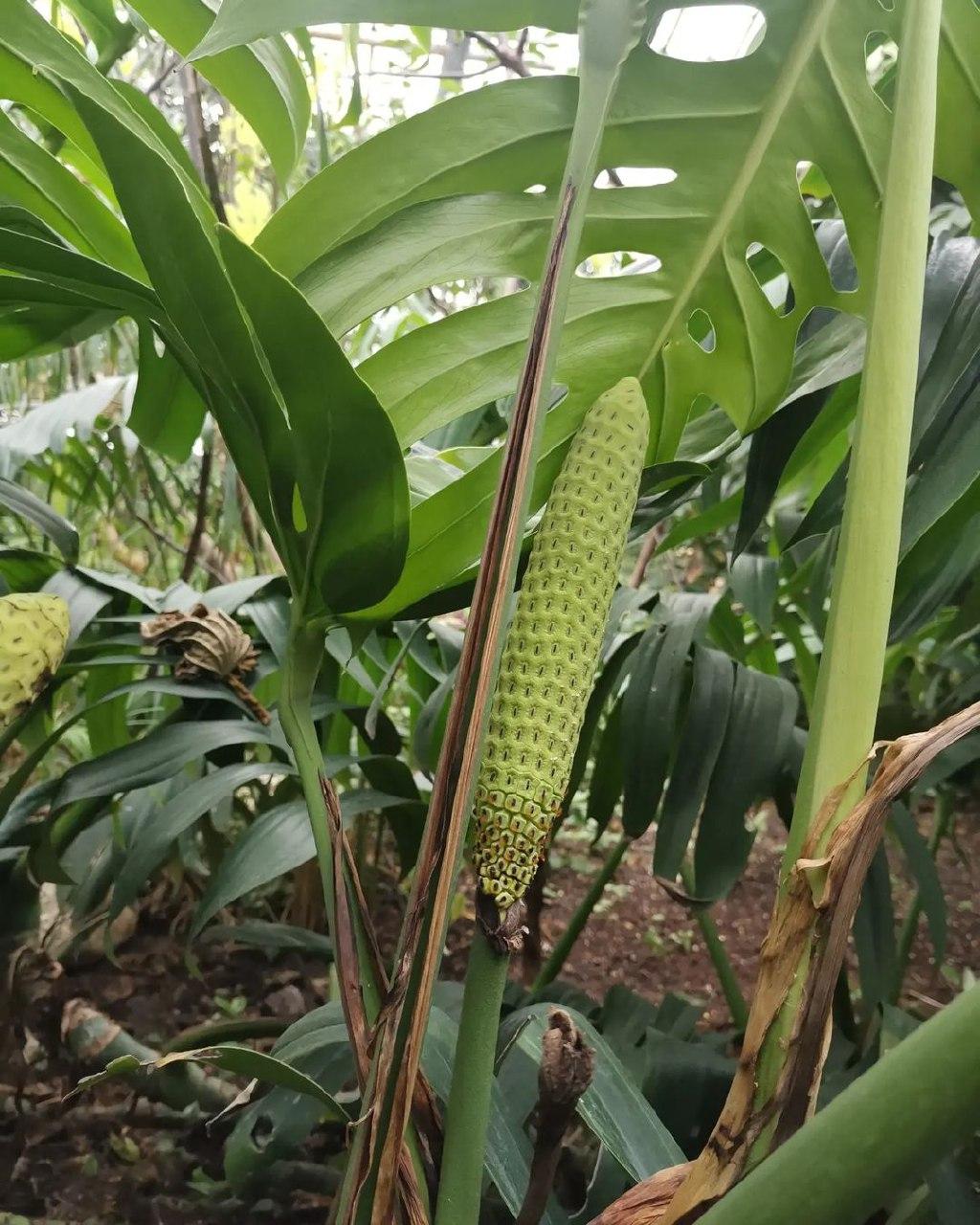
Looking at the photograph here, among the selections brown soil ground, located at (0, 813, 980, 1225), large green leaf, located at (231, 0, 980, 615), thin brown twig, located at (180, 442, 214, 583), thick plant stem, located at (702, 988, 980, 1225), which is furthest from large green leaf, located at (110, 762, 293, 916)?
thin brown twig, located at (180, 442, 214, 583)

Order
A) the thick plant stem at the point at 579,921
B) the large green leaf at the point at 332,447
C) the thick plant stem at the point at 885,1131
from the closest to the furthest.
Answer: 1. the thick plant stem at the point at 885,1131
2. the large green leaf at the point at 332,447
3. the thick plant stem at the point at 579,921

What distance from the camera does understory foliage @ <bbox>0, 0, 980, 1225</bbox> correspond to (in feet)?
0.88

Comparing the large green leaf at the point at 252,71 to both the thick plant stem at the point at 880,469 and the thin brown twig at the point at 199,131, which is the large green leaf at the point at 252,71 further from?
the thin brown twig at the point at 199,131

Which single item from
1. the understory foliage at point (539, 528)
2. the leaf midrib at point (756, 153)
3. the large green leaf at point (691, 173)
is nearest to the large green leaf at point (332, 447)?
the understory foliage at point (539, 528)

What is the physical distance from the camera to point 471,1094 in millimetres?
306

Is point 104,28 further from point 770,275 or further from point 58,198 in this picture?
point 770,275

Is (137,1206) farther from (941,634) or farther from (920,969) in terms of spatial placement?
(920,969)

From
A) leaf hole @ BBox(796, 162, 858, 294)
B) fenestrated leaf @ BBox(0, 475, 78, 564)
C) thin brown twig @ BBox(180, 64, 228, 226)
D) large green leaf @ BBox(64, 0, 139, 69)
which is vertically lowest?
fenestrated leaf @ BBox(0, 475, 78, 564)

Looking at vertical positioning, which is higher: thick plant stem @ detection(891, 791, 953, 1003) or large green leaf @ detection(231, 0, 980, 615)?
large green leaf @ detection(231, 0, 980, 615)

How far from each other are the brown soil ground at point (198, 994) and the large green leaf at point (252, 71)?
0.57 meters

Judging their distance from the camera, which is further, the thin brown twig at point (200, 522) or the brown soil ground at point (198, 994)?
the thin brown twig at point (200, 522)

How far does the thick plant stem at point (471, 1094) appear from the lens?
11.9 inches

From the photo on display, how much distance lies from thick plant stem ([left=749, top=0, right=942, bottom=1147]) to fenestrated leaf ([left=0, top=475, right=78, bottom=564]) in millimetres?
634

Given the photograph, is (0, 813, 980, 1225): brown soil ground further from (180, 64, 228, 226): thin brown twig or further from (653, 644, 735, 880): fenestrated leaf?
(180, 64, 228, 226): thin brown twig
